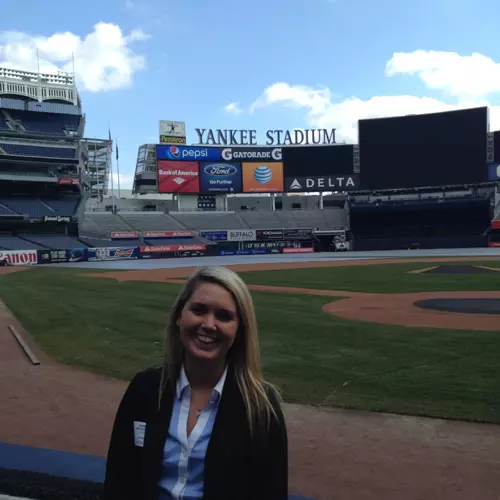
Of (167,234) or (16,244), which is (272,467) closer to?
(16,244)

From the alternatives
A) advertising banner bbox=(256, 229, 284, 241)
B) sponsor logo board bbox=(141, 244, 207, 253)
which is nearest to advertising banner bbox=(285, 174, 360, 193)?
advertising banner bbox=(256, 229, 284, 241)

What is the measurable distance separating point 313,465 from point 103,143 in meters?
73.6

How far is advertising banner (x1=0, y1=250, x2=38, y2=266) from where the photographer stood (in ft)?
156

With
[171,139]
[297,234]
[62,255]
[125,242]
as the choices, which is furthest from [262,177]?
[62,255]

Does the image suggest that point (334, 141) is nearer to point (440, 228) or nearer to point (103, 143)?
point (440, 228)

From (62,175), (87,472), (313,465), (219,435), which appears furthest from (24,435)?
(62,175)

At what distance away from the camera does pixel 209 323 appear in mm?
2078

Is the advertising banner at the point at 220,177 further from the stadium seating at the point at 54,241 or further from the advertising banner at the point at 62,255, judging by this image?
the advertising banner at the point at 62,255

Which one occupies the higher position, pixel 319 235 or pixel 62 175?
pixel 62 175

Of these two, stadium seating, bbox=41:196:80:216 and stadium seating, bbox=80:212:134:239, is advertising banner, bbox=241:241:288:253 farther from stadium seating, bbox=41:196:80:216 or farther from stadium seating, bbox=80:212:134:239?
stadium seating, bbox=41:196:80:216

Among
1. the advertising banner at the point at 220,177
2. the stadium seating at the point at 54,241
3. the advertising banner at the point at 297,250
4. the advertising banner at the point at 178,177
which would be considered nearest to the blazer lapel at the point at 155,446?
the stadium seating at the point at 54,241

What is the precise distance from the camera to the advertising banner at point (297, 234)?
216 ft

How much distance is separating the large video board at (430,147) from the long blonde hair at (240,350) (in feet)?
200

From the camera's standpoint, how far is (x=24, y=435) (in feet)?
17.0
